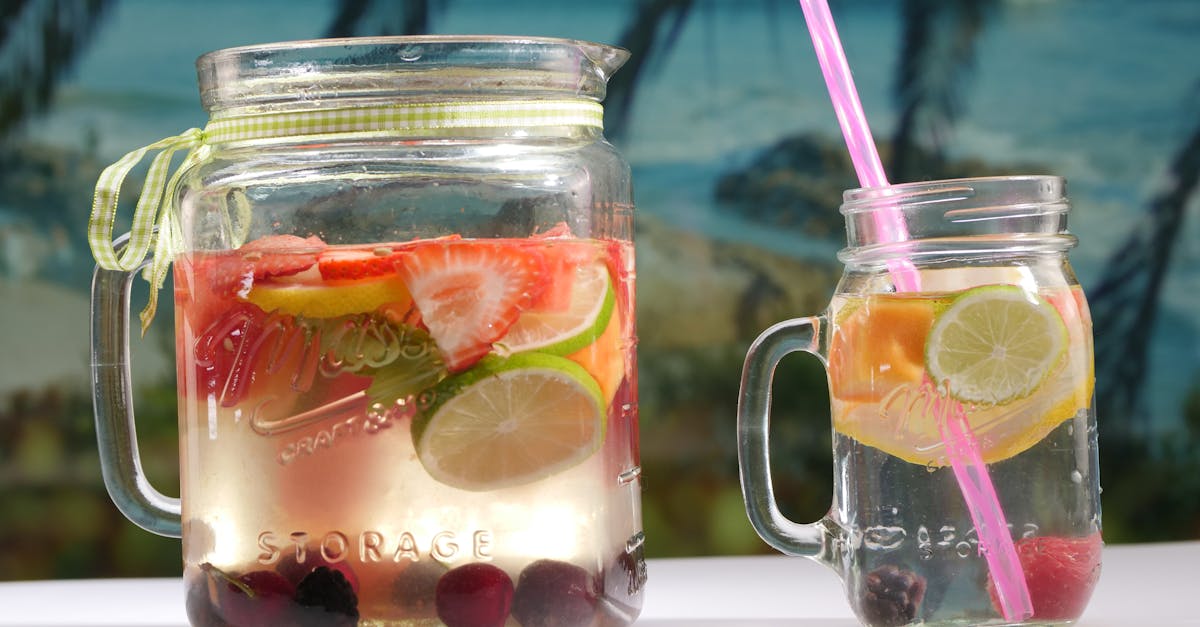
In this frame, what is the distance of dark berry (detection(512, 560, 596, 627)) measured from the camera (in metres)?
0.86

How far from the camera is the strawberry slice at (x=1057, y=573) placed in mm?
882

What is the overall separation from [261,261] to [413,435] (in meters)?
0.16

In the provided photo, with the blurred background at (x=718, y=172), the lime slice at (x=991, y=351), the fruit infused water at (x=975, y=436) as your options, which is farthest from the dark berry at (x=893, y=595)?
the blurred background at (x=718, y=172)

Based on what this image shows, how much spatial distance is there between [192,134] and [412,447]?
304 millimetres

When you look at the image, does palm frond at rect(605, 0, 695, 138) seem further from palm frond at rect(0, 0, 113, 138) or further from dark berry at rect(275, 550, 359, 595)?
dark berry at rect(275, 550, 359, 595)

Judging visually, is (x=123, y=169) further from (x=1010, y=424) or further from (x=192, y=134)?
(x=1010, y=424)

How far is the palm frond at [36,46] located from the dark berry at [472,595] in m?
1.99

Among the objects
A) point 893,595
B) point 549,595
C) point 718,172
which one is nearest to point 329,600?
point 549,595

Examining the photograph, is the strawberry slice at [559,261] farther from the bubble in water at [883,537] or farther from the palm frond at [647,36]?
the palm frond at [647,36]

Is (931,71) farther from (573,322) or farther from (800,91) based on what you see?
(573,322)

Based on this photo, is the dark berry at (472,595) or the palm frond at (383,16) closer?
the dark berry at (472,595)

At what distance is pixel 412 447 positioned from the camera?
86cm

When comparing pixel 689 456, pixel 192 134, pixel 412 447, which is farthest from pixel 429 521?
pixel 689 456

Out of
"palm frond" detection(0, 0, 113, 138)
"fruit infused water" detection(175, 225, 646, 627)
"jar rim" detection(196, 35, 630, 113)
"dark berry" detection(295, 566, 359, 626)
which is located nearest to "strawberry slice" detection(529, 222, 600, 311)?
"fruit infused water" detection(175, 225, 646, 627)
